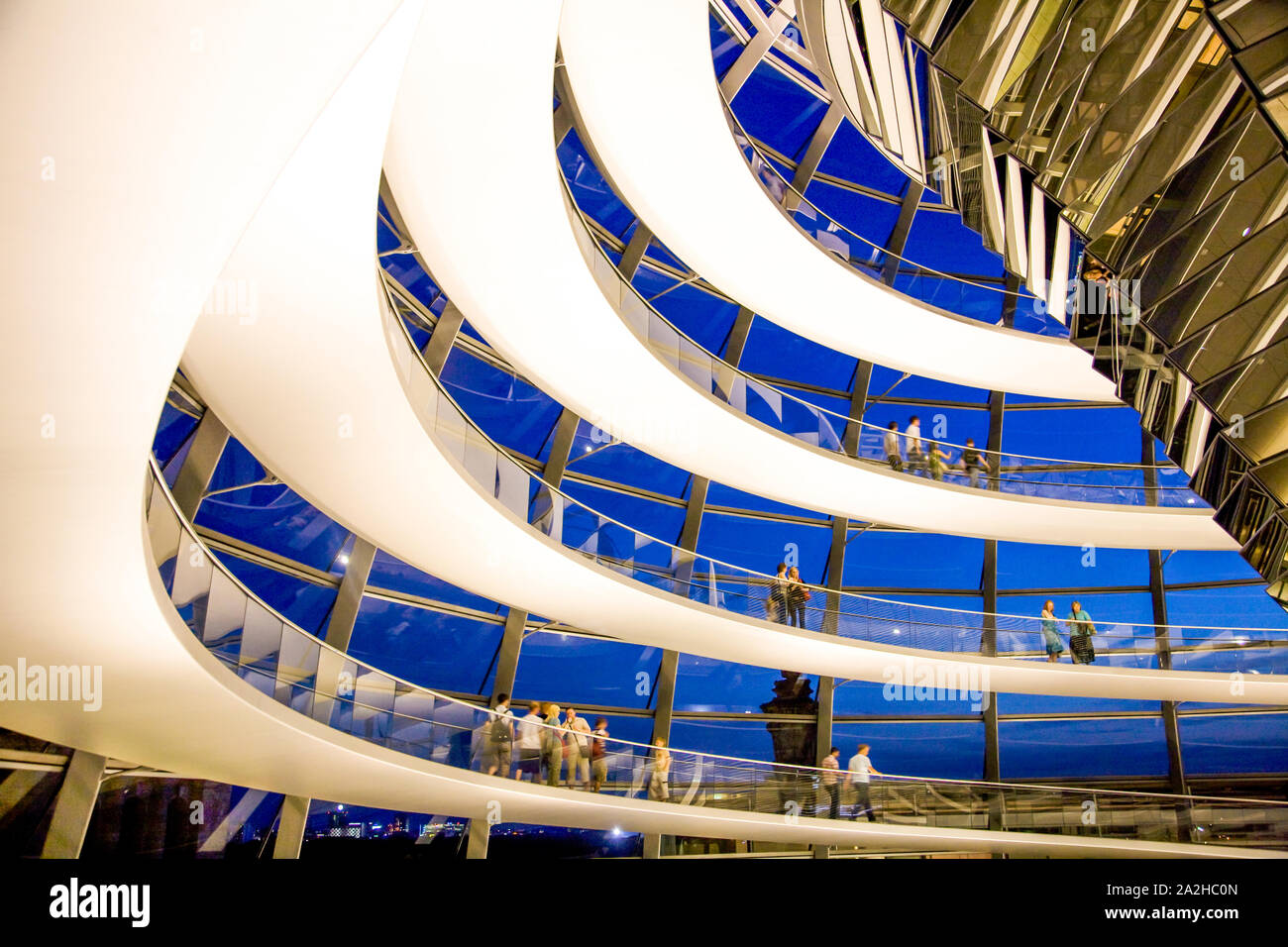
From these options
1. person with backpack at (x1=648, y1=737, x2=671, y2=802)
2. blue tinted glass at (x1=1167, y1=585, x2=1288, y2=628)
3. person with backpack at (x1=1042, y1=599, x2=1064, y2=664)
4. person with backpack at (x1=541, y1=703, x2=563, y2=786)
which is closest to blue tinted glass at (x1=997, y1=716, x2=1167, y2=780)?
blue tinted glass at (x1=1167, y1=585, x2=1288, y2=628)

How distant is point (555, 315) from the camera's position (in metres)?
12.2

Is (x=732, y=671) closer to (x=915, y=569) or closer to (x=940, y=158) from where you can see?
(x=915, y=569)

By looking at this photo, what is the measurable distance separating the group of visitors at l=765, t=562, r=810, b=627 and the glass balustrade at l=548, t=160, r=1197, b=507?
248 centimetres

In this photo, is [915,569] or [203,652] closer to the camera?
[203,652]

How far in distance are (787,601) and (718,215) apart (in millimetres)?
7308

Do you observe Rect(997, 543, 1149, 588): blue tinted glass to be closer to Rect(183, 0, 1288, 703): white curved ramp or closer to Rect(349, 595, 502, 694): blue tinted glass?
Rect(183, 0, 1288, 703): white curved ramp

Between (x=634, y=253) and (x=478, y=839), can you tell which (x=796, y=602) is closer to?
(x=478, y=839)

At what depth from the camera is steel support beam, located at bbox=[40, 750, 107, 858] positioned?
10680 mm

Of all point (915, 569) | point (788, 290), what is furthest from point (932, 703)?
point (788, 290)

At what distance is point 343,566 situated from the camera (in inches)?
605

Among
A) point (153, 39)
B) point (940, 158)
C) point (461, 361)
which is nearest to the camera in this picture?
point (153, 39)

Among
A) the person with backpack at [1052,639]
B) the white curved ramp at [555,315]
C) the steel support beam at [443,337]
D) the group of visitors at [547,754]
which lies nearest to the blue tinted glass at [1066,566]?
the white curved ramp at [555,315]

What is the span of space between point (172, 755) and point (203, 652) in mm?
3241

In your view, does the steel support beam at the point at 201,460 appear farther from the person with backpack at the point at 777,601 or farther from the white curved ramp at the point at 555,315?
the person with backpack at the point at 777,601
